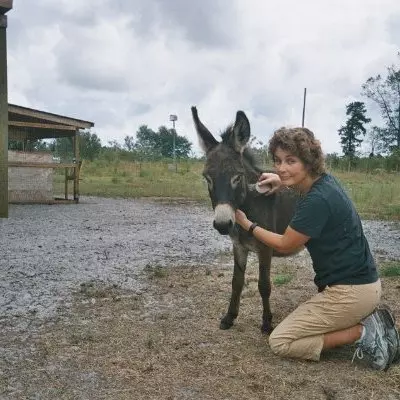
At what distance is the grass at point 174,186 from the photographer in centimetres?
1501

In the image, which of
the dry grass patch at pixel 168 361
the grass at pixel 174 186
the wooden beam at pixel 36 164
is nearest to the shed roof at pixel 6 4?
the grass at pixel 174 186

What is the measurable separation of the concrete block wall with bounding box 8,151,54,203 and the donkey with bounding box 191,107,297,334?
11.2m

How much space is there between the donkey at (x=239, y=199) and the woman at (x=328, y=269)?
32 cm

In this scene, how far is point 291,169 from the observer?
358 cm

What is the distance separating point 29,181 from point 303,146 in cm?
1240

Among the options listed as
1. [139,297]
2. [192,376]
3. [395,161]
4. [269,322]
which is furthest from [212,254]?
[395,161]

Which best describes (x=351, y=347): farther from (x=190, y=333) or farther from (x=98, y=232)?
(x=98, y=232)

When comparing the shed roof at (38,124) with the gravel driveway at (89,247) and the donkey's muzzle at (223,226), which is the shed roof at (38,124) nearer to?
the gravel driveway at (89,247)

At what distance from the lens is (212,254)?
767 cm

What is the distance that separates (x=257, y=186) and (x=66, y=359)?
198 cm

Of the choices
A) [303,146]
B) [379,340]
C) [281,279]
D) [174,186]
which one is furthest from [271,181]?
[174,186]

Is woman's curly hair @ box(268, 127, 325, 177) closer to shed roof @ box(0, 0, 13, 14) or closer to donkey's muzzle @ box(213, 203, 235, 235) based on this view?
donkey's muzzle @ box(213, 203, 235, 235)

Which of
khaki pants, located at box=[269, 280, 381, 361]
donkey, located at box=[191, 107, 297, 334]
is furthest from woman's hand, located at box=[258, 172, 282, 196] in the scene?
khaki pants, located at box=[269, 280, 381, 361]

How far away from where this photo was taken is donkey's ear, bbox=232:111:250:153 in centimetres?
398
